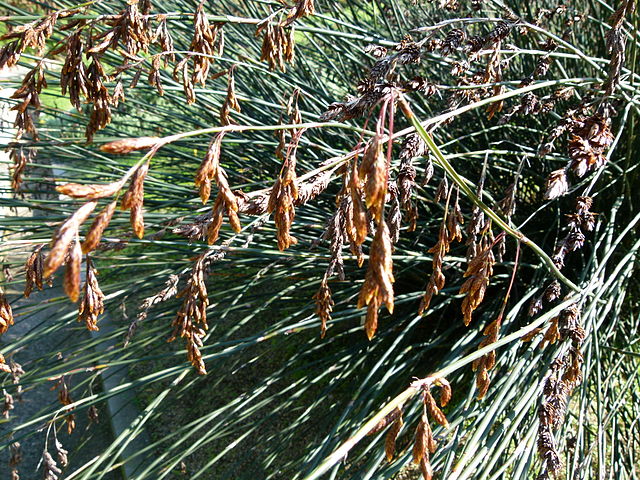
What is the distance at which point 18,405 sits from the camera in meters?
3.53

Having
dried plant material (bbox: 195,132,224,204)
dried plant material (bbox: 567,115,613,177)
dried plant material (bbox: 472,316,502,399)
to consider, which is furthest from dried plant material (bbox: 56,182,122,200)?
dried plant material (bbox: 567,115,613,177)

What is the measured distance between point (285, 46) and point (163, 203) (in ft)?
4.21

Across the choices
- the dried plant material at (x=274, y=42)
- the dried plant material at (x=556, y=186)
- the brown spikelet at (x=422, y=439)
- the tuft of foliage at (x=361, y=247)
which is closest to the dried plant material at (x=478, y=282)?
the tuft of foliage at (x=361, y=247)

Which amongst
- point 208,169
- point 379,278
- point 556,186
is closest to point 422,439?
point 379,278

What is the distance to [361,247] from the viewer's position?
2.43m

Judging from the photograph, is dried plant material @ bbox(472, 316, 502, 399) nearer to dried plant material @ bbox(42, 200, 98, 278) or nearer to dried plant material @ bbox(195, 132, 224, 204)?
dried plant material @ bbox(195, 132, 224, 204)

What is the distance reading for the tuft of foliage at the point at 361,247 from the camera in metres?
1.23

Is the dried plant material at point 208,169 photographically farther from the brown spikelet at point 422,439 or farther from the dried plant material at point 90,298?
the brown spikelet at point 422,439

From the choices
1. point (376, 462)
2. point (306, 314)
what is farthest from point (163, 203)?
point (376, 462)

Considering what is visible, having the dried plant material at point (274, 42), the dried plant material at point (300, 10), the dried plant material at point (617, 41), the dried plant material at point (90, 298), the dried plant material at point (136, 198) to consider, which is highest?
the dried plant material at point (300, 10)

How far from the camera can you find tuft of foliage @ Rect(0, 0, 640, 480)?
1.23 m

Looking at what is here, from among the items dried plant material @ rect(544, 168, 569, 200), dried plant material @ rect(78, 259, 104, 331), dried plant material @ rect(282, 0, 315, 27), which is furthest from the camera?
dried plant material @ rect(282, 0, 315, 27)

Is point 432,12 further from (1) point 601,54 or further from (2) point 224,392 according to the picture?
(2) point 224,392

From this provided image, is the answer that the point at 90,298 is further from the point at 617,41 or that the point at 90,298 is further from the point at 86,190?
the point at 617,41
